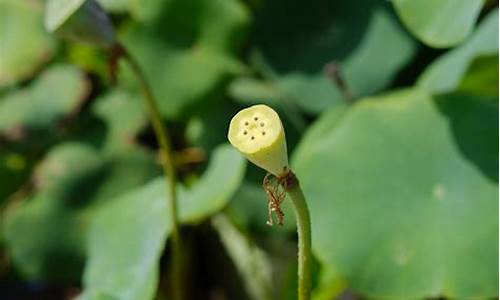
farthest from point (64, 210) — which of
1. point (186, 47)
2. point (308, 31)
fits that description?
point (308, 31)

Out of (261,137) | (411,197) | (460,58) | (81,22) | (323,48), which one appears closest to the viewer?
(261,137)

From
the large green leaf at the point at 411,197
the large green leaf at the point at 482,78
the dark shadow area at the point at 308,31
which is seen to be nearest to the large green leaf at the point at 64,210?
the dark shadow area at the point at 308,31

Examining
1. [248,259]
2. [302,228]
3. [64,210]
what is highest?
[302,228]

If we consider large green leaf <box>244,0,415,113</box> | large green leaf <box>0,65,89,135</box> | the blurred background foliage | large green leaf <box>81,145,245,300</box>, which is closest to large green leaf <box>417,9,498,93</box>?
the blurred background foliage

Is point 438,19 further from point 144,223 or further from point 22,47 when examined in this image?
point 22,47

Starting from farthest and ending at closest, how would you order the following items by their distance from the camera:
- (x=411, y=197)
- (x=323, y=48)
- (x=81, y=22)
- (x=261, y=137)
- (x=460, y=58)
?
(x=323, y=48) < (x=460, y=58) < (x=411, y=197) < (x=81, y=22) < (x=261, y=137)

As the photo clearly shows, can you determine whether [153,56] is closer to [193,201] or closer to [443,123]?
[193,201]

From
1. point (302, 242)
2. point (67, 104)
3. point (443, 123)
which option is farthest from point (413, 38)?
point (302, 242)

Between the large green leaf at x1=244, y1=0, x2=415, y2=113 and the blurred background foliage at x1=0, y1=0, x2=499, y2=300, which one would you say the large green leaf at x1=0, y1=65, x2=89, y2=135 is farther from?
the large green leaf at x1=244, y1=0, x2=415, y2=113
